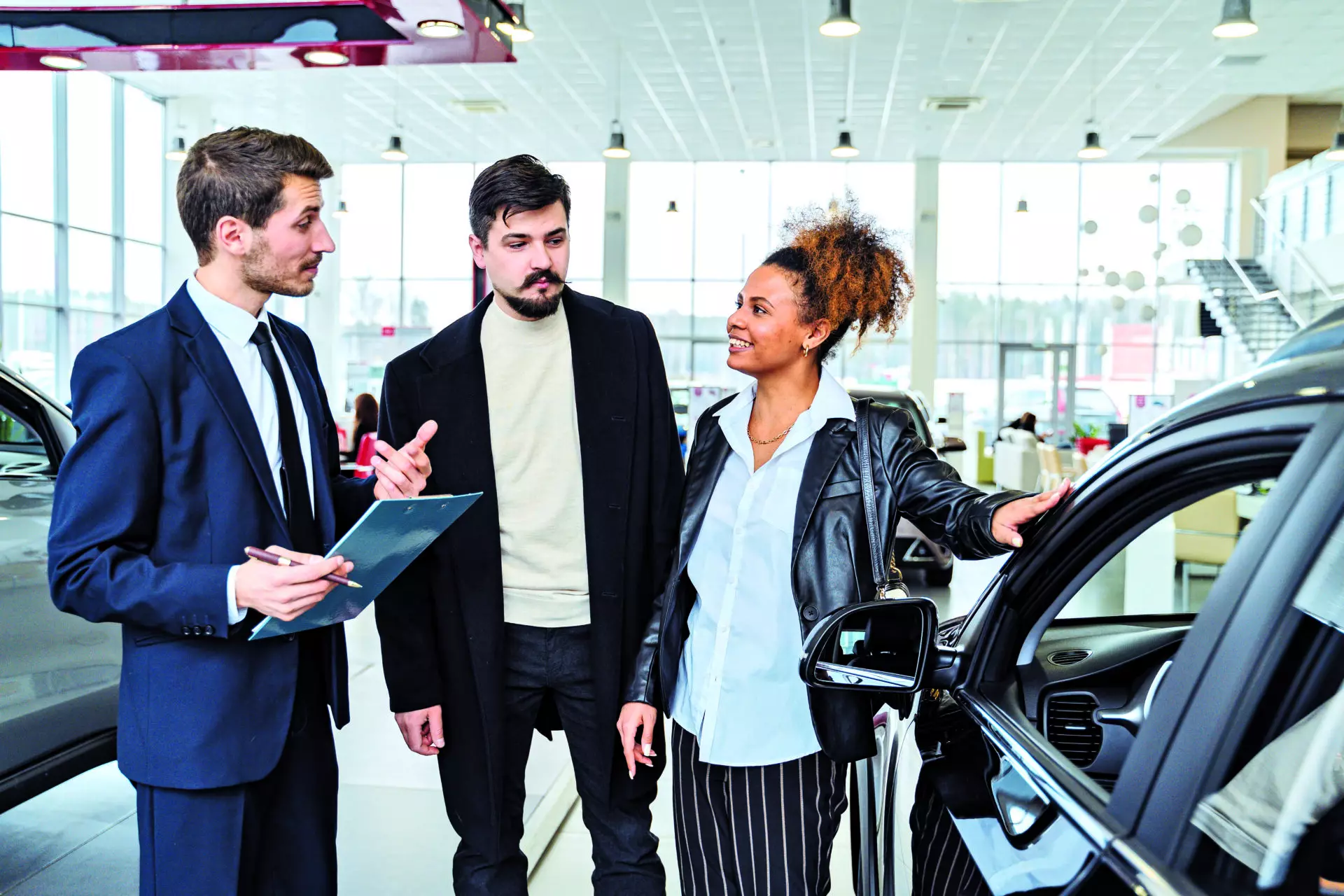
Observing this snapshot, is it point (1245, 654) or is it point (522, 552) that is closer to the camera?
point (1245, 654)

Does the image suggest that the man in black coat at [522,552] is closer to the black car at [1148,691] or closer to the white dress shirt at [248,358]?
the white dress shirt at [248,358]

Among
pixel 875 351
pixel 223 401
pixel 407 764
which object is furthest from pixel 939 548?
pixel 875 351

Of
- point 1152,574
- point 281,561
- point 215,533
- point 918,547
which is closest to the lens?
point 281,561

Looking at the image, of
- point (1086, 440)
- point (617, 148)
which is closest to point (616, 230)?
point (617, 148)

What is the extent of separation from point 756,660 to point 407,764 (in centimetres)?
255

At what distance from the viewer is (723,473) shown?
188cm

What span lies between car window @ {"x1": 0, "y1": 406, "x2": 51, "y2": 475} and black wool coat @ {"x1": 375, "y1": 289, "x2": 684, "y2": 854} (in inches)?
60.5

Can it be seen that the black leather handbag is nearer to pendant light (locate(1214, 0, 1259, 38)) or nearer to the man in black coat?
the man in black coat

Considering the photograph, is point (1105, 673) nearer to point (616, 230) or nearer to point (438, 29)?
point (438, 29)

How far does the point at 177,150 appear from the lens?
46.8ft

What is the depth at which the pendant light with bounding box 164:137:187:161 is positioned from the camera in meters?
13.9

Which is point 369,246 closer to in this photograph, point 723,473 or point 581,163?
point 581,163

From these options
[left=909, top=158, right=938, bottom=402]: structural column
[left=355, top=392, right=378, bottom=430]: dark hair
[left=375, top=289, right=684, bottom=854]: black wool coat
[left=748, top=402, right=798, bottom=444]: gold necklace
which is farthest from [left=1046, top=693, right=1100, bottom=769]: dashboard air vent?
[left=909, top=158, right=938, bottom=402]: structural column

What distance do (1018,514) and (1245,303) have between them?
17.5 m
